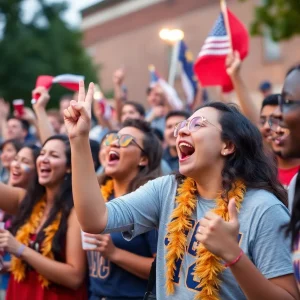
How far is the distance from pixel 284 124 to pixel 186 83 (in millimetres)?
6156

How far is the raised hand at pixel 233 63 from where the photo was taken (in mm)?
4848

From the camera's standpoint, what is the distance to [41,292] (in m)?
3.88

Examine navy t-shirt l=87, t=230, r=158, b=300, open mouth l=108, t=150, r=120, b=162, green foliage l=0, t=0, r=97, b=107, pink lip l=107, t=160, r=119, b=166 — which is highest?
green foliage l=0, t=0, r=97, b=107

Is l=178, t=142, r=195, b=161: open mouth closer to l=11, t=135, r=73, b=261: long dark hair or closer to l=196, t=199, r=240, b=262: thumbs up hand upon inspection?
l=196, t=199, r=240, b=262: thumbs up hand

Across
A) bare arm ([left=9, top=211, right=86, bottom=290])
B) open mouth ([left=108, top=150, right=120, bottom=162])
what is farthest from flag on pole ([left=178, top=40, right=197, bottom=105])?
bare arm ([left=9, top=211, right=86, bottom=290])

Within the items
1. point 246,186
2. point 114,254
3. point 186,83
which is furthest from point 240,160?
point 186,83

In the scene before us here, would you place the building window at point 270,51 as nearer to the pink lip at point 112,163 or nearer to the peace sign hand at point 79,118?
the pink lip at point 112,163

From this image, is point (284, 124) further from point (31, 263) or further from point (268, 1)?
point (268, 1)

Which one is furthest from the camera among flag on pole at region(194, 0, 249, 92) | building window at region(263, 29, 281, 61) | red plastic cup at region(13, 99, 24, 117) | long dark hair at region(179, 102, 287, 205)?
building window at region(263, 29, 281, 61)

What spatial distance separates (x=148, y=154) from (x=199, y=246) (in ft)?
5.06

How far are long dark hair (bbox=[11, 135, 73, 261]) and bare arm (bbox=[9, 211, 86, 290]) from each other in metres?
0.05


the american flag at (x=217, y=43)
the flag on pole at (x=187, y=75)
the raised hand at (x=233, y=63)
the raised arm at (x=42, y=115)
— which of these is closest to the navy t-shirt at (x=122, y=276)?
the raised arm at (x=42, y=115)

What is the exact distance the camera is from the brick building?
77.3 feet

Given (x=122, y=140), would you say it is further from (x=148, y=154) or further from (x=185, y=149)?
(x=185, y=149)
